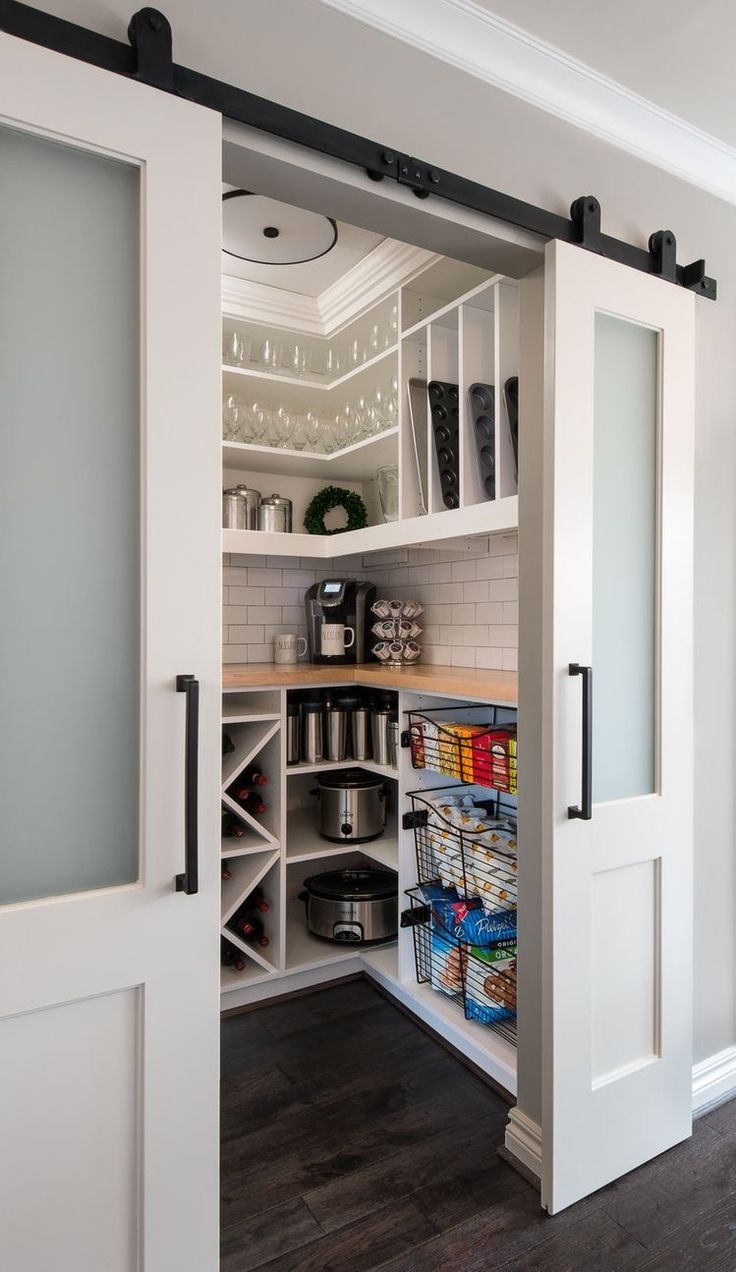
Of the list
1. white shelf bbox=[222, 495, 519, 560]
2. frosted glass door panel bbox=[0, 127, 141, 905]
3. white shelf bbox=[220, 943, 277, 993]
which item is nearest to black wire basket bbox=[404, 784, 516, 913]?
white shelf bbox=[220, 943, 277, 993]

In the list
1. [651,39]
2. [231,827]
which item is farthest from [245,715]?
[651,39]

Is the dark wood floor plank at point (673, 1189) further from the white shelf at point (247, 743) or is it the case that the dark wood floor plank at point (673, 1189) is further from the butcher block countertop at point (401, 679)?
the white shelf at point (247, 743)

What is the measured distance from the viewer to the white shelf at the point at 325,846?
8.96ft

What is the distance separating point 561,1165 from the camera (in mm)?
1642

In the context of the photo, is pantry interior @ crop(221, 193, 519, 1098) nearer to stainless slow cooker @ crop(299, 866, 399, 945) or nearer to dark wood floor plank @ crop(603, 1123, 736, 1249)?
stainless slow cooker @ crop(299, 866, 399, 945)

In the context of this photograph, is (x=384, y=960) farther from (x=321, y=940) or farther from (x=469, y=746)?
(x=469, y=746)

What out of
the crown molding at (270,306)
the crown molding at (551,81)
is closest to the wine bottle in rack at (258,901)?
the crown molding at (270,306)

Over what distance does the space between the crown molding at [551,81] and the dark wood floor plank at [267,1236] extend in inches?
98.9

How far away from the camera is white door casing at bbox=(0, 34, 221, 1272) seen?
3.53 feet

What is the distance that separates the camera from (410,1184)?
1.75 m

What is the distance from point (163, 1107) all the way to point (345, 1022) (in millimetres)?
1473

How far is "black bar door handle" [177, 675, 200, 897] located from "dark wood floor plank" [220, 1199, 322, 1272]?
0.98 m

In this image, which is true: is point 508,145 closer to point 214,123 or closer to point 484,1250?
point 214,123

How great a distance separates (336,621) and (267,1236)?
2006 millimetres
